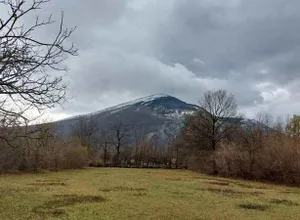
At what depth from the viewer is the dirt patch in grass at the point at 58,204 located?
534 inches

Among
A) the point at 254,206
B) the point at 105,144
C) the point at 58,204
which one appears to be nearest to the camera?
→ the point at 58,204

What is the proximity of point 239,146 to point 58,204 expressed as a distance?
119 feet

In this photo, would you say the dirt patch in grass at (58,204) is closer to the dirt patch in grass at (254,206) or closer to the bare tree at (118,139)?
the dirt patch in grass at (254,206)

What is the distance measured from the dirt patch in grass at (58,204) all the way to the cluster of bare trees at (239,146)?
83.6 feet

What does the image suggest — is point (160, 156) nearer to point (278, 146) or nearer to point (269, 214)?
point (278, 146)

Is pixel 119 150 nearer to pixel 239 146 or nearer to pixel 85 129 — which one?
pixel 85 129

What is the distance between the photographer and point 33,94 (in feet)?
18.6

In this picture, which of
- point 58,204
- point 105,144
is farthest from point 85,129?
point 58,204

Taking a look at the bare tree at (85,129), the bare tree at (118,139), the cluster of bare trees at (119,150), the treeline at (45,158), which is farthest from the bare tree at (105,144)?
the treeline at (45,158)

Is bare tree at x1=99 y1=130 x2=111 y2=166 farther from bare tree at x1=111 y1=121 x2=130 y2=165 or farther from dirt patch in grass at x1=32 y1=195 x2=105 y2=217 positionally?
dirt patch in grass at x1=32 y1=195 x2=105 y2=217

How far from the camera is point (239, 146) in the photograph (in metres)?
48.4

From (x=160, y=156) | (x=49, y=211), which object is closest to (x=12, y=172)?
(x=49, y=211)

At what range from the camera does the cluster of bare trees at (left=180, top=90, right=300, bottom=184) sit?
38312 mm

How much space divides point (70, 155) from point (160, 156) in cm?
3455
